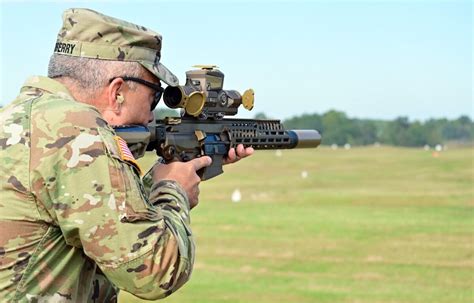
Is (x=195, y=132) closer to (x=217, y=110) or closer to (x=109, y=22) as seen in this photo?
(x=217, y=110)

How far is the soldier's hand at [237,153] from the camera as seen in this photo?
4.75 metres

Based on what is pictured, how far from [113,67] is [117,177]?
20.0 inches

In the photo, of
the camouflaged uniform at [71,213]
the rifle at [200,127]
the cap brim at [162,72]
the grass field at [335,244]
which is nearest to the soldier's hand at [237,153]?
the rifle at [200,127]

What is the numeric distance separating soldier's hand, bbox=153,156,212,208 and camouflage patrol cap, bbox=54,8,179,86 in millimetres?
468

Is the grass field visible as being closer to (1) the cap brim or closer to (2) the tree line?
(1) the cap brim

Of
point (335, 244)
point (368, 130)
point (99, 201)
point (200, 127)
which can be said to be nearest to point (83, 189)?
point (99, 201)

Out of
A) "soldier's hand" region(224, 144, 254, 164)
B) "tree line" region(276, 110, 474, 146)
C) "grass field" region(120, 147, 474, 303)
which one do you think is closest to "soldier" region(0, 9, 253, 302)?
"soldier's hand" region(224, 144, 254, 164)

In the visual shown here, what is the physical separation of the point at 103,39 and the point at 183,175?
709 millimetres

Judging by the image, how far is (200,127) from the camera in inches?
177

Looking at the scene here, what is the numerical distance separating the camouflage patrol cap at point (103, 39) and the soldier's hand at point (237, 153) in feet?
4.24

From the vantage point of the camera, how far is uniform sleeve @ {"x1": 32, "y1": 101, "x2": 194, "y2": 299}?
3160mm

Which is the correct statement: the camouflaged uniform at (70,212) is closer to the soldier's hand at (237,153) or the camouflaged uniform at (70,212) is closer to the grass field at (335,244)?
the soldier's hand at (237,153)

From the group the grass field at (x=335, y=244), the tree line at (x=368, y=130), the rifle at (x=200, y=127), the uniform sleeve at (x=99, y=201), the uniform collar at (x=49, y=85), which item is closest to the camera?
the uniform sleeve at (x=99, y=201)

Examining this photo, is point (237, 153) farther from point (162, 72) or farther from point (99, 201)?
point (99, 201)
